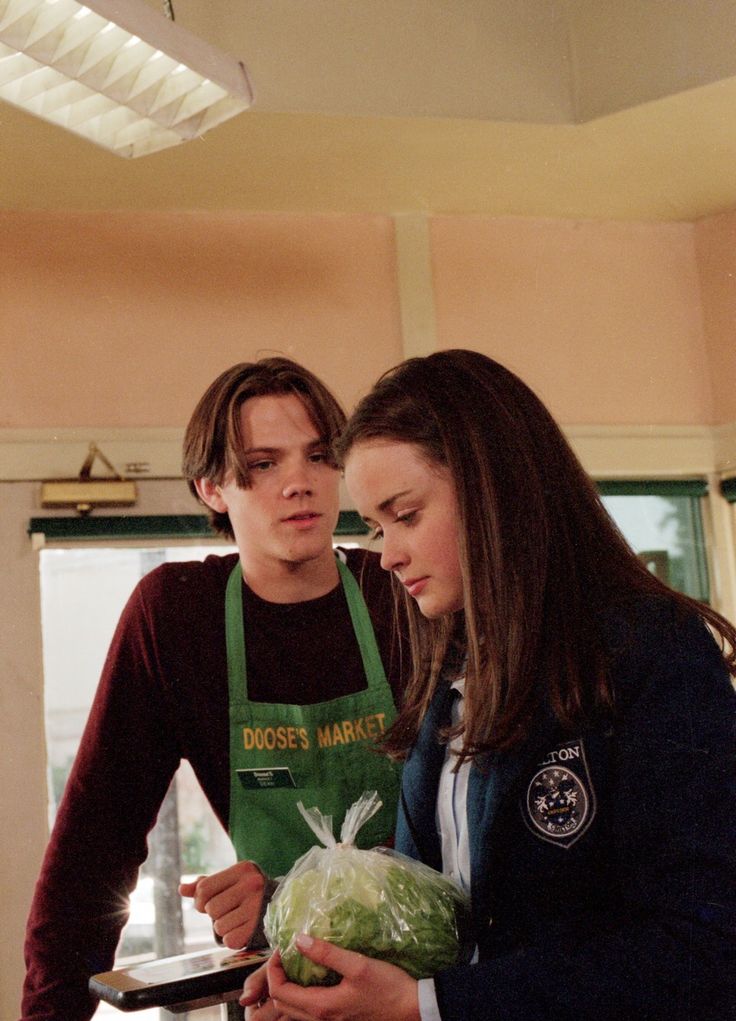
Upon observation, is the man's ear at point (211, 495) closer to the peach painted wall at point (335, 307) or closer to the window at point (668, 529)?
the peach painted wall at point (335, 307)

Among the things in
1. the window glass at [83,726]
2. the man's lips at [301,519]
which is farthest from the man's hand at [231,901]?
the window glass at [83,726]

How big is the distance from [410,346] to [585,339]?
0.56 meters

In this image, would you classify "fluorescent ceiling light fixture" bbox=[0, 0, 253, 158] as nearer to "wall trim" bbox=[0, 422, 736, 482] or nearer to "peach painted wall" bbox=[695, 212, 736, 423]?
"wall trim" bbox=[0, 422, 736, 482]

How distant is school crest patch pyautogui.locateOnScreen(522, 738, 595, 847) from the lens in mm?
1167

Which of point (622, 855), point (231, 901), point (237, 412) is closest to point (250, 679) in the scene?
point (237, 412)

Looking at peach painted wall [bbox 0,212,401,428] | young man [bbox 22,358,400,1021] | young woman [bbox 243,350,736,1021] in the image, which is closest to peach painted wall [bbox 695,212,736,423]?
peach painted wall [bbox 0,212,401,428]

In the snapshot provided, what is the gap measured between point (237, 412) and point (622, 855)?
41.5 inches

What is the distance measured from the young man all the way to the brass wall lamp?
3.78 feet

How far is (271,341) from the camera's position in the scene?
11.2ft

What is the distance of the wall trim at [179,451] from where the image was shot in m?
3.18

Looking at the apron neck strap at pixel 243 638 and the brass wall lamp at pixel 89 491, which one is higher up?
the brass wall lamp at pixel 89 491

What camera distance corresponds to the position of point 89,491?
3148mm

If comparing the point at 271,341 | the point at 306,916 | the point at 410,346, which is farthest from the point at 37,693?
the point at 306,916

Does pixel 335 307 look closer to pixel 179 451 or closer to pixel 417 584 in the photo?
pixel 179 451
